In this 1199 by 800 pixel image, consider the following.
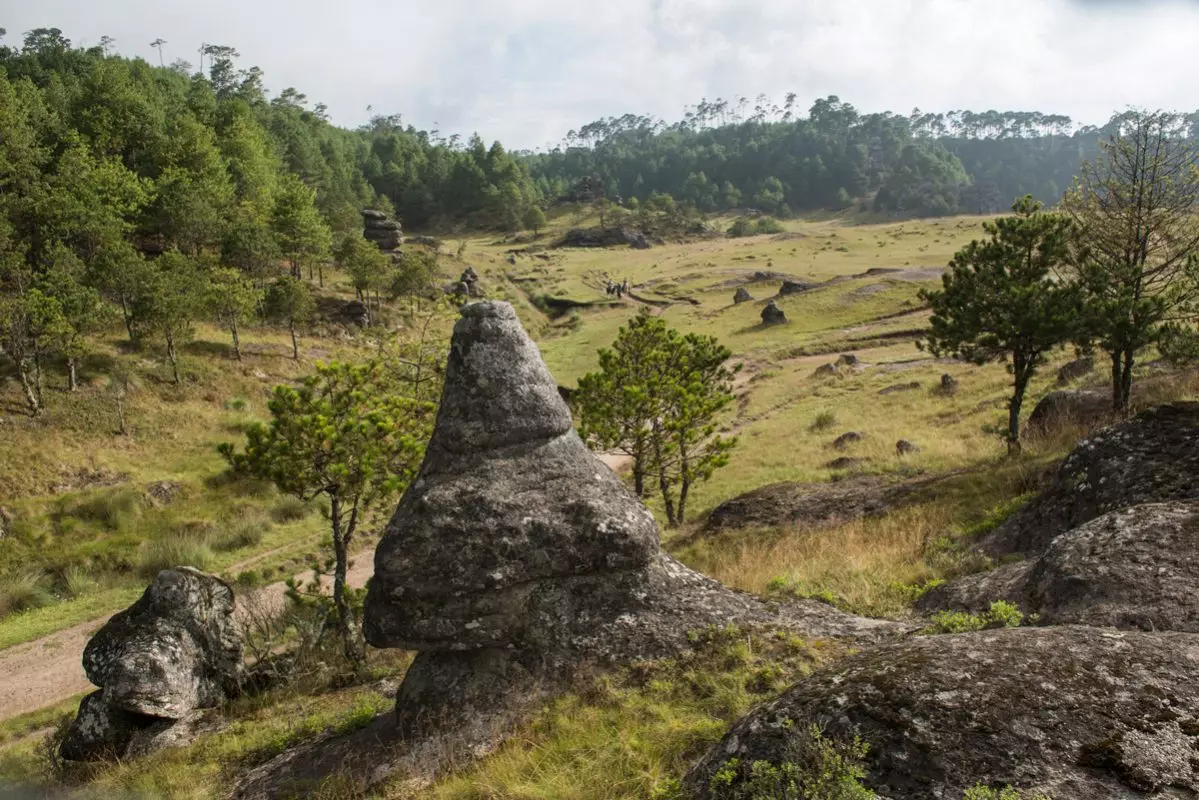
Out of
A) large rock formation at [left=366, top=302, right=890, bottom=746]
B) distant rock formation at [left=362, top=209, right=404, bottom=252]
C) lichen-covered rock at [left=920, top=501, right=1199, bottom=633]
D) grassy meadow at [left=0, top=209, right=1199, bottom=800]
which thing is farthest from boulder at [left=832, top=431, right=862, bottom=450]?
distant rock formation at [left=362, top=209, right=404, bottom=252]

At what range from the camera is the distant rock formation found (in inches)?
3529

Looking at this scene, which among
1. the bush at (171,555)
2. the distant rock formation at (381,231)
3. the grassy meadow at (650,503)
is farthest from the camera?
the distant rock formation at (381,231)

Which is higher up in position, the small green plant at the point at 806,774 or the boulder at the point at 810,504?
the small green plant at the point at 806,774

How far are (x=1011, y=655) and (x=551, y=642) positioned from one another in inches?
220

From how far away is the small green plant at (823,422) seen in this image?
116 ft

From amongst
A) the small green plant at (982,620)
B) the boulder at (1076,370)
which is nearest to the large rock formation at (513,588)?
the small green plant at (982,620)

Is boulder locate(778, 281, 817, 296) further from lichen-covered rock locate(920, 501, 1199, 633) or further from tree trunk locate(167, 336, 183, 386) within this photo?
lichen-covered rock locate(920, 501, 1199, 633)

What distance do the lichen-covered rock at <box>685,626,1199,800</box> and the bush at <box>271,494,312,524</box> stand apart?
2907 cm

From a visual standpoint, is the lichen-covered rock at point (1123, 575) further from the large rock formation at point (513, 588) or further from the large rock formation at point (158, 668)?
the large rock formation at point (158, 668)

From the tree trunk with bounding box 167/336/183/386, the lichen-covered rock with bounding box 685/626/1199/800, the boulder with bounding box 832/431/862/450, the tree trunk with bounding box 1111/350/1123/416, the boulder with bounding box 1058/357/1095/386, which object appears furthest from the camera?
the tree trunk with bounding box 167/336/183/386

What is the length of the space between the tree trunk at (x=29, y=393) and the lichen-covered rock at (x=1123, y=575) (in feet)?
133

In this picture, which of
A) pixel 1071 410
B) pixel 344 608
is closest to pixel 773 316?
→ pixel 1071 410

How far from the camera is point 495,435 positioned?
10.1m

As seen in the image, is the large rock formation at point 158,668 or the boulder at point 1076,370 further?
the boulder at point 1076,370
